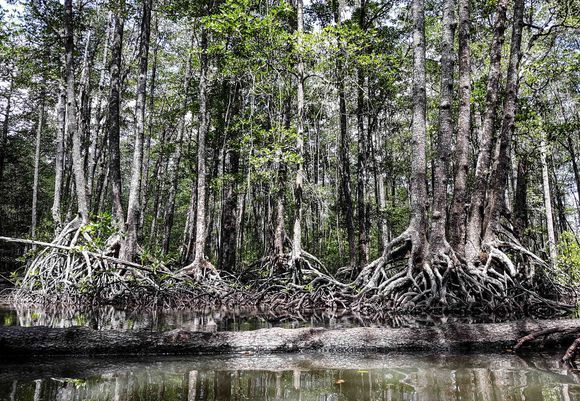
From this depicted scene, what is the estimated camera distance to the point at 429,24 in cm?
1653

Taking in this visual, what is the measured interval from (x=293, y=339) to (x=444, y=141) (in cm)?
564

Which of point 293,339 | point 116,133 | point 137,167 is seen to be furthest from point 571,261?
point 116,133

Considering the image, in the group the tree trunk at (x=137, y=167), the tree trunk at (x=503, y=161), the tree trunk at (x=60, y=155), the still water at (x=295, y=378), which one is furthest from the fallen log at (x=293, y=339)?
the tree trunk at (x=60, y=155)

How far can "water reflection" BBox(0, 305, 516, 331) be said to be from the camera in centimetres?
602

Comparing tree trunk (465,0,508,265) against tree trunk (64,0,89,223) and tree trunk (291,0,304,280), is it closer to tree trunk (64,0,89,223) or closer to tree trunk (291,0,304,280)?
tree trunk (291,0,304,280)

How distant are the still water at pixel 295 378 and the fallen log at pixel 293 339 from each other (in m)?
0.17

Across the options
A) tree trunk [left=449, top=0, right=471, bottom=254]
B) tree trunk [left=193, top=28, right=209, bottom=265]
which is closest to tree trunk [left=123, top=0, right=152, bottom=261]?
tree trunk [left=193, top=28, right=209, bottom=265]

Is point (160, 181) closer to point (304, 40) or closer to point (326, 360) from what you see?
point (304, 40)

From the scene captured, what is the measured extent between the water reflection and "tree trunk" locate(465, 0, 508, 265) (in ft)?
6.51

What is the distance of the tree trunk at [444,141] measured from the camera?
7.77 m

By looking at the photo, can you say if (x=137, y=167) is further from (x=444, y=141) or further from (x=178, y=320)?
(x=444, y=141)

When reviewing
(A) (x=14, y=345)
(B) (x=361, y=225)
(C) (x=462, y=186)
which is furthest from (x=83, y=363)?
(B) (x=361, y=225)

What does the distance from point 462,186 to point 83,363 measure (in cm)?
725

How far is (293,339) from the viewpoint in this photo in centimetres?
437
